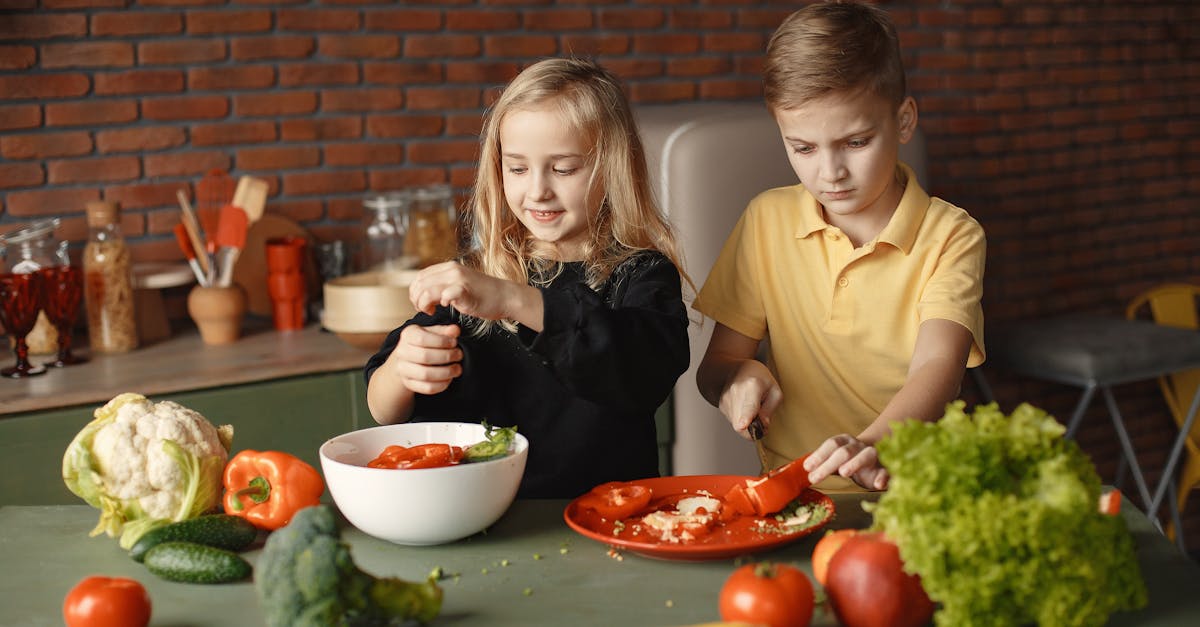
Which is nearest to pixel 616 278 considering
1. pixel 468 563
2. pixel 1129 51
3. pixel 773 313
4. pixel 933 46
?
pixel 773 313

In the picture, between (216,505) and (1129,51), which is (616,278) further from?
(1129,51)

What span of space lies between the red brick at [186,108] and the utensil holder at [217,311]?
46 cm

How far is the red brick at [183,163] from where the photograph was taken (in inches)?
111

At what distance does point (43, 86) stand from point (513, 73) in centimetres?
115

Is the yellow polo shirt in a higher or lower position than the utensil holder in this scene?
higher

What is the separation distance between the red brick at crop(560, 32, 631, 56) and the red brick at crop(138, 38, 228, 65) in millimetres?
918

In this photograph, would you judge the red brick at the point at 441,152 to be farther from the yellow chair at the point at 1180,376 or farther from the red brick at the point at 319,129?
the yellow chair at the point at 1180,376

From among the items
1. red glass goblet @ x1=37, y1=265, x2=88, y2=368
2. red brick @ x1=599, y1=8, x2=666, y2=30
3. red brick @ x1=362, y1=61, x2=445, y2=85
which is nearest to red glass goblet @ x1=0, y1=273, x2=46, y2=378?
red glass goblet @ x1=37, y1=265, x2=88, y2=368

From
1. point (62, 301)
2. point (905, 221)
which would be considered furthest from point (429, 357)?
point (62, 301)

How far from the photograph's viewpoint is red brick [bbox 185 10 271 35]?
281 centimetres

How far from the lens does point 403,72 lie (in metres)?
3.06

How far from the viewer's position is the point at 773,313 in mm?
1754

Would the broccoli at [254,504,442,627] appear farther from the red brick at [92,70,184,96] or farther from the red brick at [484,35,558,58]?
the red brick at [484,35,558,58]

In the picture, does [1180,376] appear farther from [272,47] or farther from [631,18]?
[272,47]
